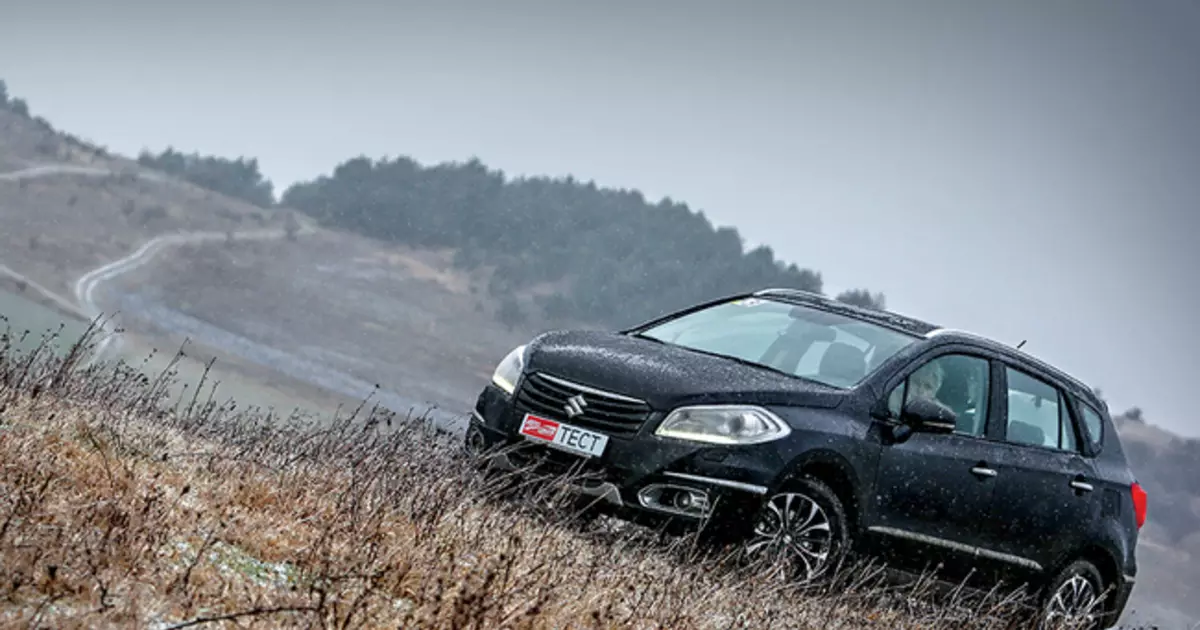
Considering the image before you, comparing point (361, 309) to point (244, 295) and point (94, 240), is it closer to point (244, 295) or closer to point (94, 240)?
point (244, 295)

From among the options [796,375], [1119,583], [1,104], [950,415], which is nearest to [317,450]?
[796,375]

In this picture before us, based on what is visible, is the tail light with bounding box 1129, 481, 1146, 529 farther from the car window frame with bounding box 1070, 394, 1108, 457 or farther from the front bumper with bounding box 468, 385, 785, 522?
the front bumper with bounding box 468, 385, 785, 522

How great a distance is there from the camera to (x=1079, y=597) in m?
7.65

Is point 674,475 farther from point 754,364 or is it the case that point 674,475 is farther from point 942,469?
point 942,469

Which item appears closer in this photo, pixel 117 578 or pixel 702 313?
pixel 117 578

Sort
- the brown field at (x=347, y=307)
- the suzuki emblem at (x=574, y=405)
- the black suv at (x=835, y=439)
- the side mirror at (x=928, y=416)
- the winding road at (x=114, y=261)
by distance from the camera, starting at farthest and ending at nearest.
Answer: the brown field at (x=347, y=307) < the winding road at (x=114, y=261) < the side mirror at (x=928, y=416) < the suzuki emblem at (x=574, y=405) < the black suv at (x=835, y=439)

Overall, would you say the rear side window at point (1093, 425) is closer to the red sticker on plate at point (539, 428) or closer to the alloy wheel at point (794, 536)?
the alloy wheel at point (794, 536)

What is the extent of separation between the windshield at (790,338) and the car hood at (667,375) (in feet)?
1.03

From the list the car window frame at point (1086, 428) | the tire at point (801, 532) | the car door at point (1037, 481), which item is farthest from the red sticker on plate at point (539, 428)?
the car window frame at point (1086, 428)

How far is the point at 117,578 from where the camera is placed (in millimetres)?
3484

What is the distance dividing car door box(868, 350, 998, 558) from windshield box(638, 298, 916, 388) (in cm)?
29

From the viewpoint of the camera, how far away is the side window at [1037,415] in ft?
24.4

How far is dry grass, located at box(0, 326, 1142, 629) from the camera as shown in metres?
3.41

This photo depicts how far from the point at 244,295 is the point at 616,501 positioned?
226ft
